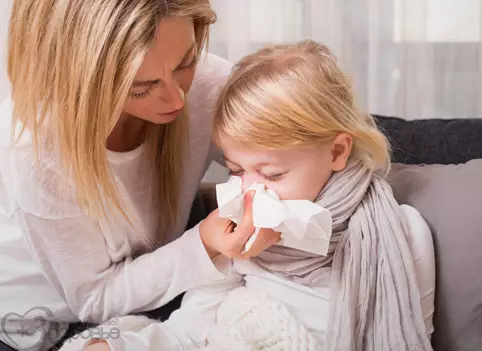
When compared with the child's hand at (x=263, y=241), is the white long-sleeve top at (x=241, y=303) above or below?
below

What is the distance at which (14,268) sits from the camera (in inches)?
51.6

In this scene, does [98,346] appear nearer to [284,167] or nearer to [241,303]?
[241,303]

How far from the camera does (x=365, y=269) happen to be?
115 cm

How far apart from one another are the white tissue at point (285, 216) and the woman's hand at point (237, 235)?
0.4 inches

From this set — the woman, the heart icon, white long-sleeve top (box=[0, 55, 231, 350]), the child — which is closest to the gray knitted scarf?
the child

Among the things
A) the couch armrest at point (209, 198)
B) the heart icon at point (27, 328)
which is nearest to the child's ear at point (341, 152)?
the couch armrest at point (209, 198)

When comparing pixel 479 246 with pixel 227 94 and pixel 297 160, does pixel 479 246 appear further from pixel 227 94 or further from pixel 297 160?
pixel 227 94

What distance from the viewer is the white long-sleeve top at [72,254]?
3.82 ft

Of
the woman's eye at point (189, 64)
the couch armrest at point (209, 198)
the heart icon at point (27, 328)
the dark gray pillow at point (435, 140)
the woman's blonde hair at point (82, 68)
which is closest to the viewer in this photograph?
the woman's blonde hair at point (82, 68)

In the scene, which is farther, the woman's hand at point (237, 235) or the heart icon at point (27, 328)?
the heart icon at point (27, 328)

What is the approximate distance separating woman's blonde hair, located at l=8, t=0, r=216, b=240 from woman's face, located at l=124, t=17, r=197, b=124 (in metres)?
0.02

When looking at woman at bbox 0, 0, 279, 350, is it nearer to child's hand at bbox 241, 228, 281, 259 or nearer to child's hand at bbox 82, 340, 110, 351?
child's hand at bbox 241, 228, 281, 259

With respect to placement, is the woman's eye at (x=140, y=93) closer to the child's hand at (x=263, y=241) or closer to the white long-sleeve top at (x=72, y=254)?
the white long-sleeve top at (x=72, y=254)

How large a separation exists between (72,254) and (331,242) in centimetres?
49
